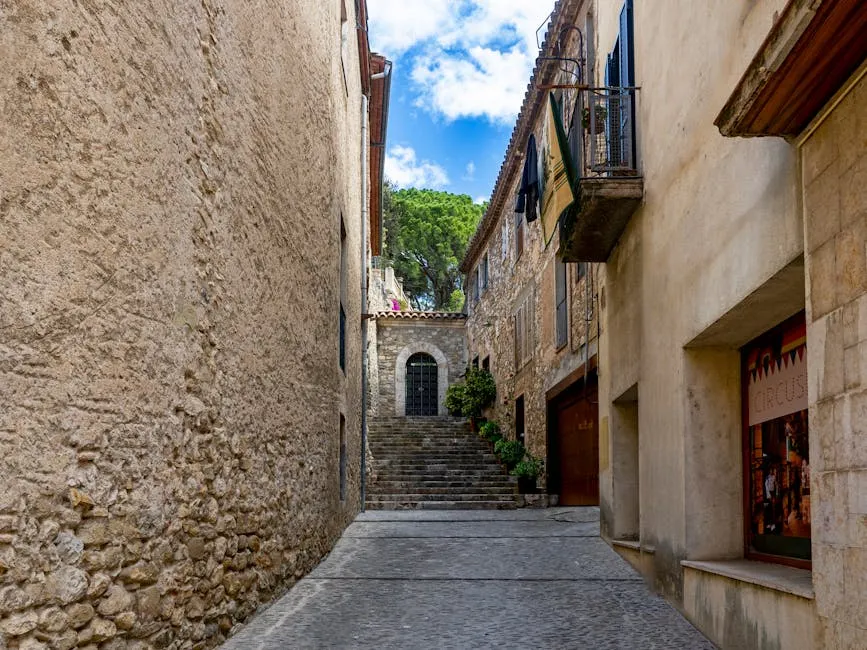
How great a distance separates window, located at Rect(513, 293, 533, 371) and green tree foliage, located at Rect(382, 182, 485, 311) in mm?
23404

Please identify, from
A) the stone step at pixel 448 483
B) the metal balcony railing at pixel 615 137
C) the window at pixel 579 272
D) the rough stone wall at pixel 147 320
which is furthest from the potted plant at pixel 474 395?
the rough stone wall at pixel 147 320

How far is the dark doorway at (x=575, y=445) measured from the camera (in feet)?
42.9

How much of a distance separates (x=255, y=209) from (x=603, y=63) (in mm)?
5429

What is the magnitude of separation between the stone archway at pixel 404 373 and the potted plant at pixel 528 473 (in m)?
11.0

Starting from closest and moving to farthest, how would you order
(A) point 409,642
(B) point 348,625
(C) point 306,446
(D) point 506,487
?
(A) point 409,642, (B) point 348,625, (C) point 306,446, (D) point 506,487

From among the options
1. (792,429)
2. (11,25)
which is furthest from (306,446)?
(11,25)

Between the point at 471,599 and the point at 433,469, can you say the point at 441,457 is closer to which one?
the point at 433,469

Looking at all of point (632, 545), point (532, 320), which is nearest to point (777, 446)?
point (632, 545)

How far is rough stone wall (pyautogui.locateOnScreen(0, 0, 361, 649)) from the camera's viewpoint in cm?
313

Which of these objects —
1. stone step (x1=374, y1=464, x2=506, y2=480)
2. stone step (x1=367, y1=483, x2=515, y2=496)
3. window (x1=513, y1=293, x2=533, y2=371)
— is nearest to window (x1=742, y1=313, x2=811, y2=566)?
stone step (x1=367, y1=483, x2=515, y2=496)

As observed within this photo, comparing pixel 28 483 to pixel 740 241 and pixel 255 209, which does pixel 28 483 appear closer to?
pixel 255 209

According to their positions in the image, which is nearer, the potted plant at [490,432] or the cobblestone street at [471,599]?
the cobblestone street at [471,599]

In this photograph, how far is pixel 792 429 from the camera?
511cm

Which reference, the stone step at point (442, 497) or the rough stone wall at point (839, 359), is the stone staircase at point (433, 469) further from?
the rough stone wall at point (839, 359)
